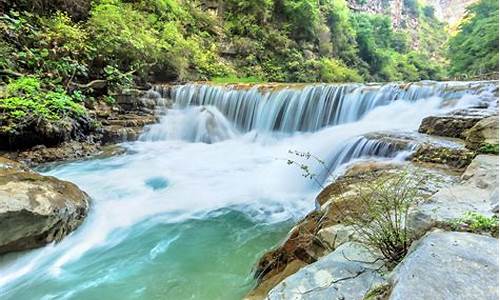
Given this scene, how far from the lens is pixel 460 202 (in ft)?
7.12

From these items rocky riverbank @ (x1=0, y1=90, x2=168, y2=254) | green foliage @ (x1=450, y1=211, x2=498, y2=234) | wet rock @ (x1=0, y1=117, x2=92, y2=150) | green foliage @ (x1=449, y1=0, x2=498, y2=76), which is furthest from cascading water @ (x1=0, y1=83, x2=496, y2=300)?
green foliage @ (x1=449, y1=0, x2=498, y2=76)

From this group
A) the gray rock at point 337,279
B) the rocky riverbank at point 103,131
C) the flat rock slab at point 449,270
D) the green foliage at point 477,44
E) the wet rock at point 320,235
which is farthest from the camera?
the green foliage at point 477,44

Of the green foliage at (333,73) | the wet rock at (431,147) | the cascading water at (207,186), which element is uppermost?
the green foliage at (333,73)

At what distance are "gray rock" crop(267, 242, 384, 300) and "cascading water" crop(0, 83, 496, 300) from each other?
1.18m

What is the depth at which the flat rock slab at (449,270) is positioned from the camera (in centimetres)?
121

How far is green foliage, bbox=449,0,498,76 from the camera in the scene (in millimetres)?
18094

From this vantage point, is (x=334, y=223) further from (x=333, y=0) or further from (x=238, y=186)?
(x=333, y=0)

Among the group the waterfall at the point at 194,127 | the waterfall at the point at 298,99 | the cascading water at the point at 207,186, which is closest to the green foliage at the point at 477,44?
the waterfall at the point at 298,99

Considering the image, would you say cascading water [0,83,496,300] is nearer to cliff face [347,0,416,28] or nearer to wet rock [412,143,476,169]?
wet rock [412,143,476,169]

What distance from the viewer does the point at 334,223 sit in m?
2.62

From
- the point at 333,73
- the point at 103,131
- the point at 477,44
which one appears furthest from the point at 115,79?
the point at 477,44

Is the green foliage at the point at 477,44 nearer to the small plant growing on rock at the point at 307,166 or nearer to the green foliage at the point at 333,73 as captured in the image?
the green foliage at the point at 333,73

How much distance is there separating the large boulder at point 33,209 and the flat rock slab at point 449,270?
3453 millimetres

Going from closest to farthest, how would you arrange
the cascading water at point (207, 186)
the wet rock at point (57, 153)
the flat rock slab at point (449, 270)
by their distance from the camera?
the flat rock slab at point (449, 270), the cascading water at point (207, 186), the wet rock at point (57, 153)
